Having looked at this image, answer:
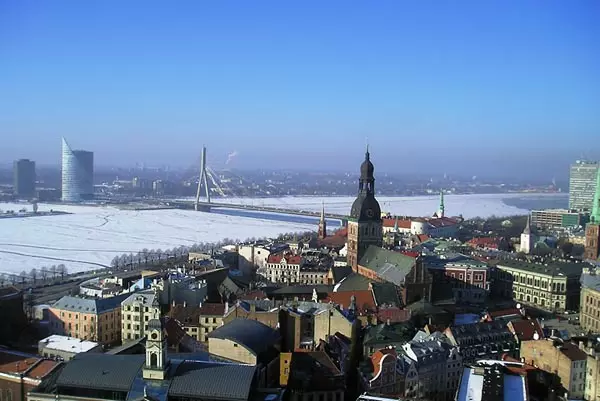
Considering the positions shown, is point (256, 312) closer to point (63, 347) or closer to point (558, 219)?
point (63, 347)

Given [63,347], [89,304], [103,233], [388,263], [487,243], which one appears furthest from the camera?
[103,233]

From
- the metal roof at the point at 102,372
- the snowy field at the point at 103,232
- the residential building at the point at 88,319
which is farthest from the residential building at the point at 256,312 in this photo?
the snowy field at the point at 103,232

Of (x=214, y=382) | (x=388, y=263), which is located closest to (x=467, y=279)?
(x=388, y=263)

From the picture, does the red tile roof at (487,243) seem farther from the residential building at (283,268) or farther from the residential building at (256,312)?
the residential building at (256,312)

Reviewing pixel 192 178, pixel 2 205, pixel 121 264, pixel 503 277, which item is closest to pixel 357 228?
pixel 503 277

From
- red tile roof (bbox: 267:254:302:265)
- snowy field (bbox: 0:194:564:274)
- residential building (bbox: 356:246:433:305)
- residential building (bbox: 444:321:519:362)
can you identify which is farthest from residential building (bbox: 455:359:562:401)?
snowy field (bbox: 0:194:564:274)

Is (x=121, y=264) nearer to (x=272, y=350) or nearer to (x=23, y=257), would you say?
(x=23, y=257)
